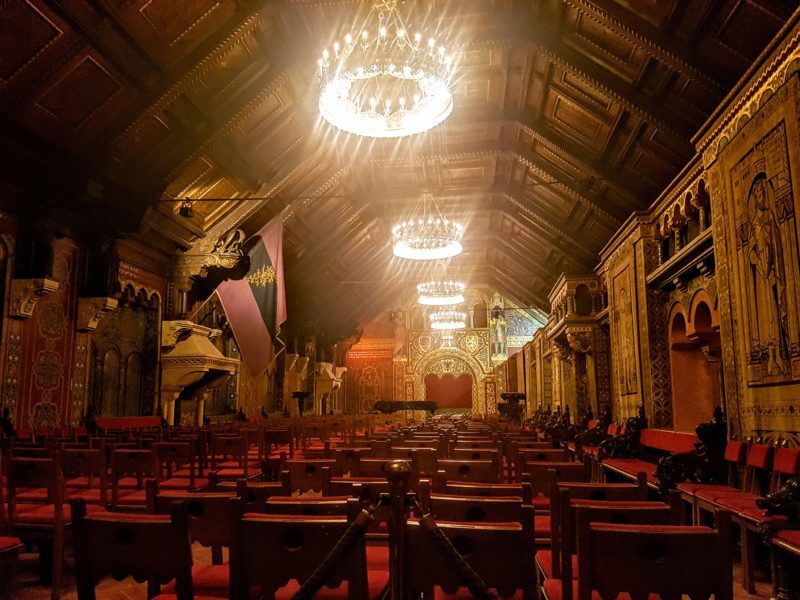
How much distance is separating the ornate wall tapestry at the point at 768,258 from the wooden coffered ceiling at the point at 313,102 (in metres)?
1.18

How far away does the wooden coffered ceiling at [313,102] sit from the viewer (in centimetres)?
706

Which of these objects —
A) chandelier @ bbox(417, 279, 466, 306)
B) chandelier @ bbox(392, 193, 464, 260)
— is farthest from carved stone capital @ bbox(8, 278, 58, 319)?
chandelier @ bbox(417, 279, 466, 306)

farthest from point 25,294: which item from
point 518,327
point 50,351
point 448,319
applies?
point 518,327

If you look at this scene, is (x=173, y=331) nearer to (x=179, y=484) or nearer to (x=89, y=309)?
(x=89, y=309)

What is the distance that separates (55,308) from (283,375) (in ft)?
33.8

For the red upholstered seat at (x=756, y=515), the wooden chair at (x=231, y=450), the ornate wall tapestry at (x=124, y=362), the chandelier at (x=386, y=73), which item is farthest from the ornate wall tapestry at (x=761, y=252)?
the ornate wall tapestry at (x=124, y=362)

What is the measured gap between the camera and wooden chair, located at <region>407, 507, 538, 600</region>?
197 cm

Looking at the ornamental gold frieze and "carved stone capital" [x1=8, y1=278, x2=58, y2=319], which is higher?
the ornamental gold frieze

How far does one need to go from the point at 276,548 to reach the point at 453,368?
2713 centimetres

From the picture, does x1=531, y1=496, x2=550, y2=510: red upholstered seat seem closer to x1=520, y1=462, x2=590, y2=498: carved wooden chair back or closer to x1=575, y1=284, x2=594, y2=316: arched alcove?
x1=520, y1=462, x2=590, y2=498: carved wooden chair back

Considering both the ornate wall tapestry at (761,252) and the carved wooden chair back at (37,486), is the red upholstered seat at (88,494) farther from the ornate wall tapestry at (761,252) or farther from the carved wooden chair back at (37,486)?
the ornate wall tapestry at (761,252)

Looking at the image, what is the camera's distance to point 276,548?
2012 mm

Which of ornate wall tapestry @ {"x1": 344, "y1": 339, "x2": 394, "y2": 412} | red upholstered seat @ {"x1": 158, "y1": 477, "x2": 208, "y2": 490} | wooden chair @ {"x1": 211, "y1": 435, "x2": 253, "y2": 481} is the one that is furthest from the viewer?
ornate wall tapestry @ {"x1": 344, "y1": 339, "x2": 394, "y2": 412}

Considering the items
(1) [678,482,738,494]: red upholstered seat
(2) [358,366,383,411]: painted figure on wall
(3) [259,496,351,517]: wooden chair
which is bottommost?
(1) [678,482,738,494]: red upholstered seat
